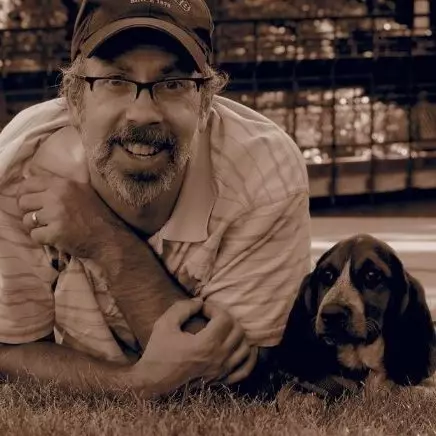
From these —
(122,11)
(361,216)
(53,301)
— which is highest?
(122,11)

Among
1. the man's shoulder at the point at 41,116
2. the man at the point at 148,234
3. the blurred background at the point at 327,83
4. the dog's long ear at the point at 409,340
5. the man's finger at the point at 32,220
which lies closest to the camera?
the man at the point at 148,234

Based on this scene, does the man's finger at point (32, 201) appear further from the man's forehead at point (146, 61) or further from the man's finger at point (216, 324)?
the man's finger at point (216, 324)

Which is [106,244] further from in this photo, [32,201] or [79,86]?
[79,86]

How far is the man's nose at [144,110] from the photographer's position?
12.2 feet

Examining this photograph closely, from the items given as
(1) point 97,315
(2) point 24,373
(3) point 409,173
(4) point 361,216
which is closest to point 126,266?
(1) point 97,315

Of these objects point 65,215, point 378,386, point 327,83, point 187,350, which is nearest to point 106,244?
point 65,215

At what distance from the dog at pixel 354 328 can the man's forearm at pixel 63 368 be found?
0.44 meters

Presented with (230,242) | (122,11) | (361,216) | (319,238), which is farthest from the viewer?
(361,216)

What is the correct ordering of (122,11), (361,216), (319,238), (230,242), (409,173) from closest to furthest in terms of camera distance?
1. (122,11)
2. (230,242)
3. (319,238)
4. (361,216)
5. (409,173)

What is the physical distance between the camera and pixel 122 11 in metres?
3.80

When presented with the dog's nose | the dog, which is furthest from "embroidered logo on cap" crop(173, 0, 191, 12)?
the dog's nose

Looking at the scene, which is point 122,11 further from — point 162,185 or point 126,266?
point 126,266

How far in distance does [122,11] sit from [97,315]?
919 mm

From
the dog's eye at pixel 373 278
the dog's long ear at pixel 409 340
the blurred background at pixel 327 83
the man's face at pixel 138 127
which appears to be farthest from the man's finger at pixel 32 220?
the blurred background at pixel 327 83
